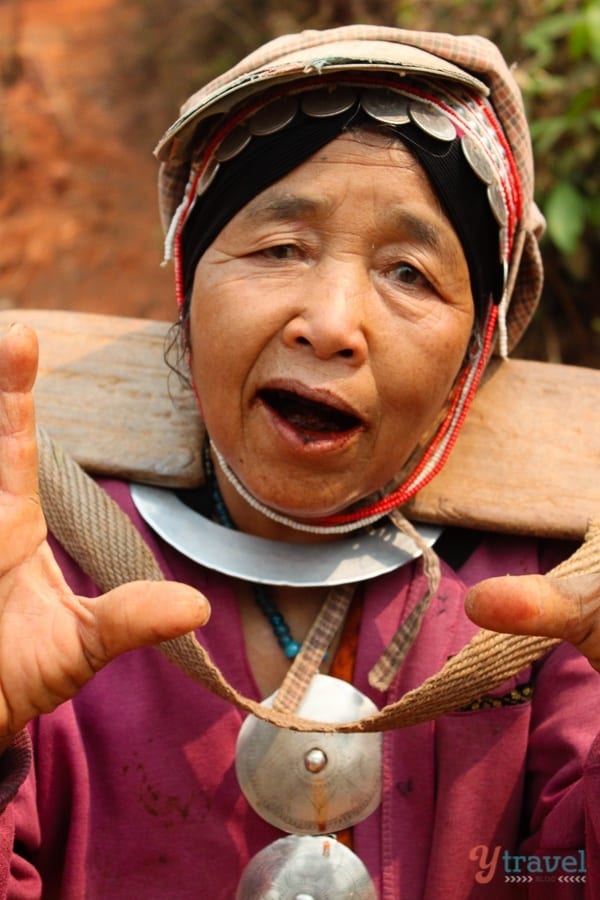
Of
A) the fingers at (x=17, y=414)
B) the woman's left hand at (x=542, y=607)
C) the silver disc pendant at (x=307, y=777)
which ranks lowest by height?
the silver disc pendant at (x=307, y=777)

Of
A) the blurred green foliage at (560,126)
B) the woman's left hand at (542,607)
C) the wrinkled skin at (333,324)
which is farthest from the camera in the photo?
the blurred green foliage at (560,126)

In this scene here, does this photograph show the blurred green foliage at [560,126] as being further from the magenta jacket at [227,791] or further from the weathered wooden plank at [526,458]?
the magenta jacket at [227,791]

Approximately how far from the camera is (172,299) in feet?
19.3

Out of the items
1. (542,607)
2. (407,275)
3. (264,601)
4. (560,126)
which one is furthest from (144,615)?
(560,126)

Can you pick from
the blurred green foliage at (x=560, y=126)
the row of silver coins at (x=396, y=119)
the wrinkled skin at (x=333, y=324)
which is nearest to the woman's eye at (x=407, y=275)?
the wrinkled skin at (x=333, y=324)

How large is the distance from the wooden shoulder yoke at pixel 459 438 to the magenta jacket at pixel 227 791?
28 cm

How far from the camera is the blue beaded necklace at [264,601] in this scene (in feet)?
6.91

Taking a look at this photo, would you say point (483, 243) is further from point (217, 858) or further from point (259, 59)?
point (217, 858)

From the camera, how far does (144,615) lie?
1407mm

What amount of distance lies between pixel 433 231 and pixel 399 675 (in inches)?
33.5

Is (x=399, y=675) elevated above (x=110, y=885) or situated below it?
above

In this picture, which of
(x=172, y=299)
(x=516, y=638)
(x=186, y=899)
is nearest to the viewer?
(x=516, y=638)

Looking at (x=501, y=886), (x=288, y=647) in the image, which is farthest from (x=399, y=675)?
(x=501, y=886)

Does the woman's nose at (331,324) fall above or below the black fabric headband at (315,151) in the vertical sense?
below
